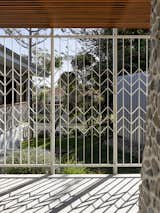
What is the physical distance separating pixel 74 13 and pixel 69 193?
2225 millimetres

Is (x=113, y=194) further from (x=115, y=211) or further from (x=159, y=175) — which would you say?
(x=159, y=175)

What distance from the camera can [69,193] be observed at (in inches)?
219

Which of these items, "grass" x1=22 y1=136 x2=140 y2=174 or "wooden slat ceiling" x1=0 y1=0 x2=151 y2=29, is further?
"grass" x1=22 y1=136 x2=140 y2=174

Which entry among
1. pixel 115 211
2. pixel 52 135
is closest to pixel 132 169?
pixel 52 135

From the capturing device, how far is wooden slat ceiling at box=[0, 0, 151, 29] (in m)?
5.07

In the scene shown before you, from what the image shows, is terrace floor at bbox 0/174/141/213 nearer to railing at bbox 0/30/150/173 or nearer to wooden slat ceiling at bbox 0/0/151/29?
railing at bbox 0/30/150/173

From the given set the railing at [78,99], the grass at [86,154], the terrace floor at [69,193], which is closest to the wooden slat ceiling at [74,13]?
the railing at [78,99]

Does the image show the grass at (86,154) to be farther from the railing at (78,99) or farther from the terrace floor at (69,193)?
the terrace floor at (69,193)

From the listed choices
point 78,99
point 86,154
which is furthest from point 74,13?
point 86,154

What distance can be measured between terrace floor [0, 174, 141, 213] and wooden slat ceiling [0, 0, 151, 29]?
2.17m

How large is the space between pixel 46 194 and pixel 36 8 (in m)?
2.25

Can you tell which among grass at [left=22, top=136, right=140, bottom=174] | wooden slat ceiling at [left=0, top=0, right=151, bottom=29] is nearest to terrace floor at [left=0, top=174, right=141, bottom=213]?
grass at [left=22, top=136, right=140, bottom=174]

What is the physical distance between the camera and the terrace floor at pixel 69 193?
16.2 feet

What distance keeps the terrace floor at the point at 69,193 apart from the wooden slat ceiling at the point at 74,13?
2.17 m
